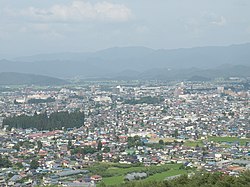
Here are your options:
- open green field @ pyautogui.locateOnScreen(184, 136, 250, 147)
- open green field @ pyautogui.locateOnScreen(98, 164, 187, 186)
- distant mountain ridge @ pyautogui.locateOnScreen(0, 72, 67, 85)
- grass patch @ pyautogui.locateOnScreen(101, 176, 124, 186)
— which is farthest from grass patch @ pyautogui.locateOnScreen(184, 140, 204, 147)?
distant mountain ridge @ pyautogui.locateOnScreen(0, 72, 67, 85)

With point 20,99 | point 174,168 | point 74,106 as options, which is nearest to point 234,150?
point 174,168

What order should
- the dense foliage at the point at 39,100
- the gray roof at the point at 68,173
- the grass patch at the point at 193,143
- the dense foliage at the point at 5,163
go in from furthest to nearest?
1. the dense foliage at the point at 39,100
2. the grass patch at the point at 193,143
3. the dense foliage at the point at 5,163
4. the gray roof at the point at 68,173

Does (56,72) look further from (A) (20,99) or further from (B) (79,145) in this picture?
(B) (79,145)

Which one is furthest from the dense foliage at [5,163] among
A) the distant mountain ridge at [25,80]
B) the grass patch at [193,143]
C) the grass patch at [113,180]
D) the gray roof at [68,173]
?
the distant mountain ridge at [25,80]

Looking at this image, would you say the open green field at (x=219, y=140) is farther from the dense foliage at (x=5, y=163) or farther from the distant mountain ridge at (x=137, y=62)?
the distant mountain ridge at (x=137, y=62)

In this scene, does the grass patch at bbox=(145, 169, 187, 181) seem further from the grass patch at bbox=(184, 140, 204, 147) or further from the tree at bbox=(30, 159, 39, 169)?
the grass patch at bbox=(184, 140, 204, 147)

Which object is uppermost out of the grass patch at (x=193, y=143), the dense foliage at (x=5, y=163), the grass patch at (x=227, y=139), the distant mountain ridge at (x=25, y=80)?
the distant mountain ridge at (x=25, y=80)

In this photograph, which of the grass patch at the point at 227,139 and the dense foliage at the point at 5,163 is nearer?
the dense foliage at the point at 5,163
